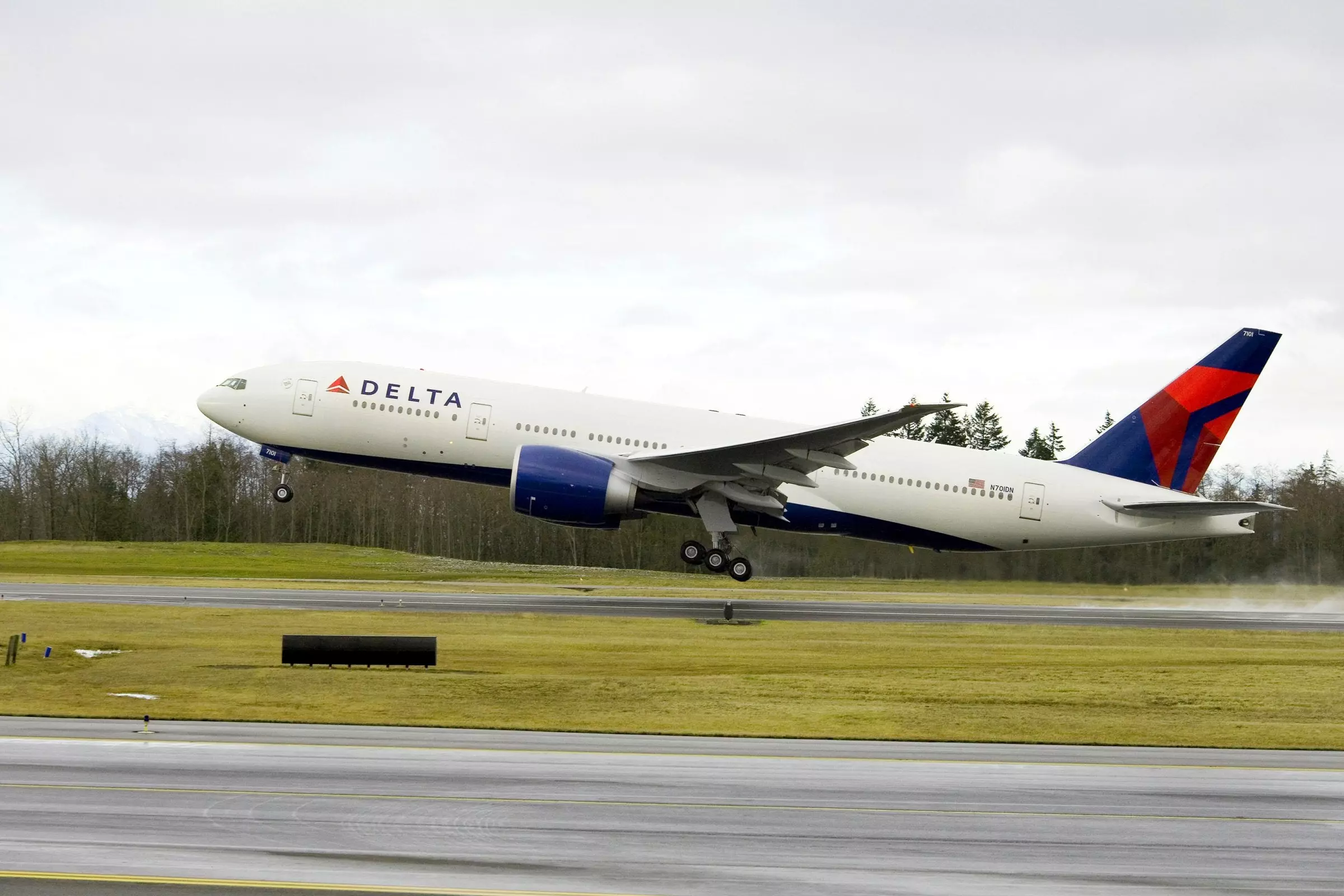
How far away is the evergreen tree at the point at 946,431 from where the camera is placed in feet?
246

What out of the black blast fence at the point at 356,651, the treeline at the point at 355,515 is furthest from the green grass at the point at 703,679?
the treeline at the point at 355,515

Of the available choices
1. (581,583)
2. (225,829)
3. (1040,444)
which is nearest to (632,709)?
(225,829)

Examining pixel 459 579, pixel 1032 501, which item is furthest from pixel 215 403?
pixel 1032 501

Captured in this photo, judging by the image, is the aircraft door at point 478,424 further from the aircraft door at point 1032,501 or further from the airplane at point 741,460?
the aircraft door at point 1032,501

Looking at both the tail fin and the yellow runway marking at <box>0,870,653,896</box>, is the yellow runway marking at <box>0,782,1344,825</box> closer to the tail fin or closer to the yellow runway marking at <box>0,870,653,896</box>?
the yellow runway marking at <box>0,870,653,896</box>

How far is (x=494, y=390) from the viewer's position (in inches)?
1321

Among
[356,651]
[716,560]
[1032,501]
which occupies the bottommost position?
[356,651]

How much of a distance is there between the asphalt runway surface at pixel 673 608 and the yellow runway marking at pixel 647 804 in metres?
19.4

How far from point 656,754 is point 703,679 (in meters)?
7.02

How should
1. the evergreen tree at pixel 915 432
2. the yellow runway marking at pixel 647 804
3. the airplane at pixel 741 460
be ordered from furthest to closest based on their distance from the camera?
the evergreen tree at pixel 915 432 < the airplane at pixel 741 460 < the yellow runway marking at pixel 647 804

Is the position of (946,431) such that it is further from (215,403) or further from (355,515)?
(215,403)

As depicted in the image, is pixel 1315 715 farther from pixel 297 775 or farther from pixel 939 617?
pixel 297 775

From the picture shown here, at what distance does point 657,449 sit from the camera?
33.6m

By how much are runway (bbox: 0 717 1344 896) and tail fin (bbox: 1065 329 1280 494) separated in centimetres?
2068
